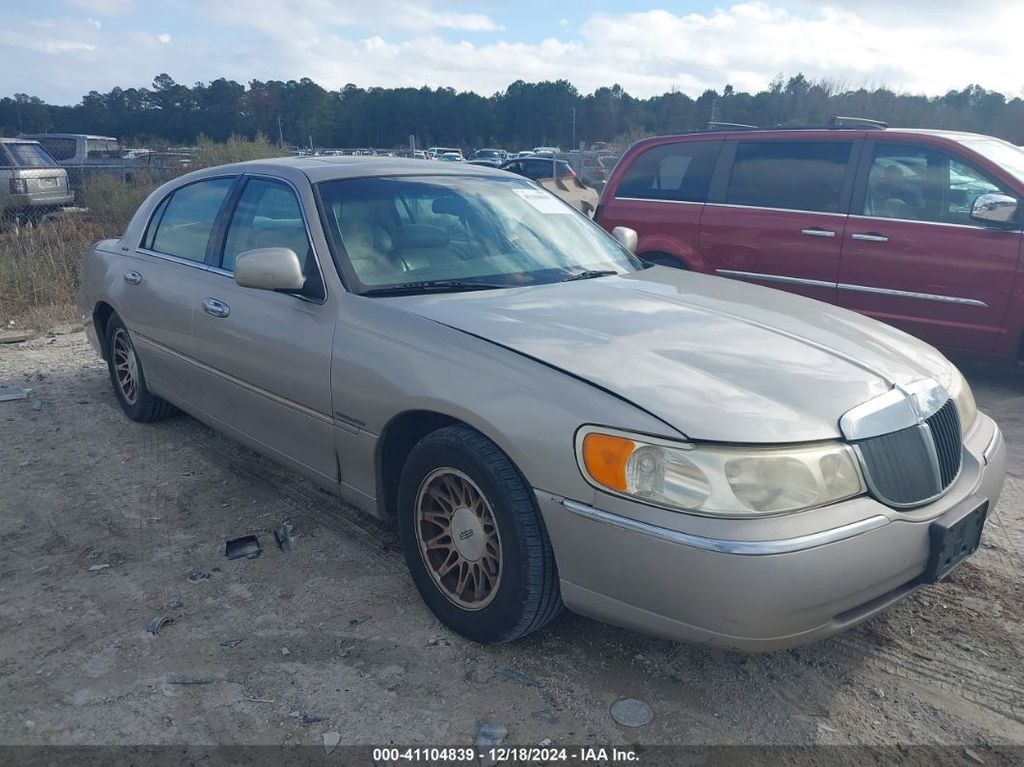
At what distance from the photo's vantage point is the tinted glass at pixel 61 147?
19359mm

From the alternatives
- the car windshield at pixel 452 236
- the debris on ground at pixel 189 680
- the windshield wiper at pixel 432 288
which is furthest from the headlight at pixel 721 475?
the debris on ground at pixel 189 680

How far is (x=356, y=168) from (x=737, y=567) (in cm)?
263

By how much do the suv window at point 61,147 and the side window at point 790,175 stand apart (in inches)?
708

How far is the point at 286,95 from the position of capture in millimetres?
62719

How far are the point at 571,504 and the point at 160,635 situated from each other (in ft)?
5.45

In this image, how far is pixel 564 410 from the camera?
244cm

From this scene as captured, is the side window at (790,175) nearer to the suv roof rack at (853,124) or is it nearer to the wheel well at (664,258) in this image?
the suv roof rack at (853,124)

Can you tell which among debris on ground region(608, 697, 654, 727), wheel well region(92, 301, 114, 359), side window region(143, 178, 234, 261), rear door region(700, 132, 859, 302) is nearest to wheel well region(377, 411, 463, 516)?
debris on ground region(608, 697, 654, 727)

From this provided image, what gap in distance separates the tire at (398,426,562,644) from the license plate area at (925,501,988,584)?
3.78 ft

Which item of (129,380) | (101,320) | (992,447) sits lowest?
(129,380)

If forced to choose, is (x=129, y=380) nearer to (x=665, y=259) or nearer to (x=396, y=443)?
(x=396, y=443)

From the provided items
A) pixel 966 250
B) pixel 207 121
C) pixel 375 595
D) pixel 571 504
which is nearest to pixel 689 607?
pixel 571 504

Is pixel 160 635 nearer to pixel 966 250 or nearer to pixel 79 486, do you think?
pixel 79 486

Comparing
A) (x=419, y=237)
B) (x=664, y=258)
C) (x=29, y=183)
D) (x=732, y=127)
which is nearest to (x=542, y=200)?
(x=419, y=237)
